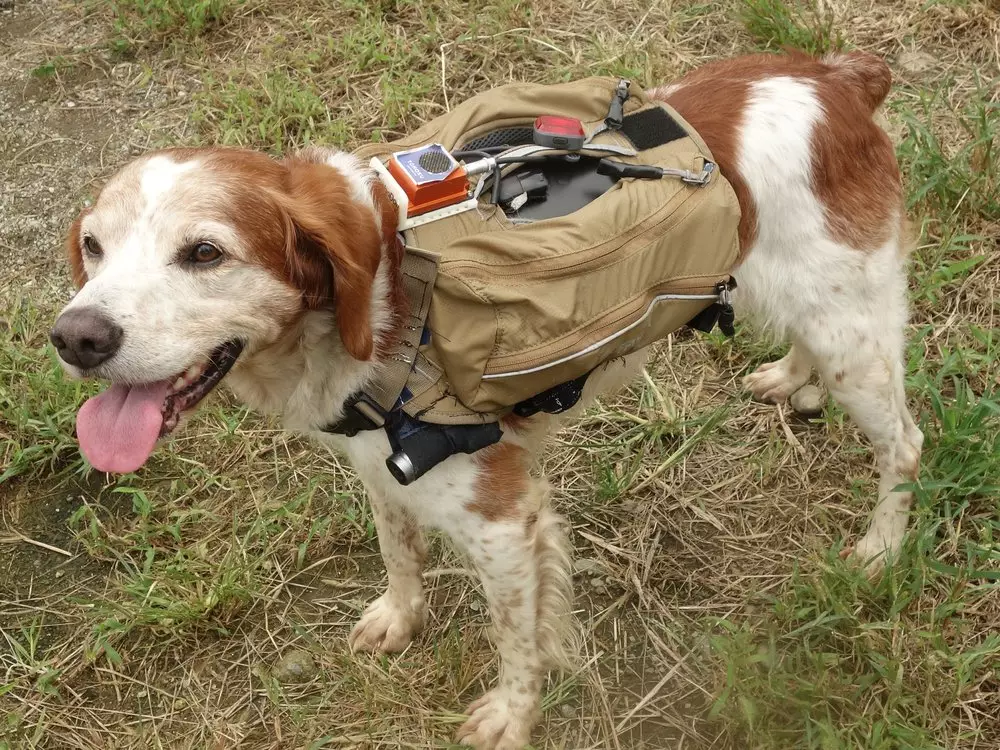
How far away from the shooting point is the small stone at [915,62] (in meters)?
4.36

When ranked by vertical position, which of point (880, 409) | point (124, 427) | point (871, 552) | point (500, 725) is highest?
point (124, 427)

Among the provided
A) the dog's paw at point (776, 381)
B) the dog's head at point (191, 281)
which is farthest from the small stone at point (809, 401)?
the dog's head at point (191, 281)

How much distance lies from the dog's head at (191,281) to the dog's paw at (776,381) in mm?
1889

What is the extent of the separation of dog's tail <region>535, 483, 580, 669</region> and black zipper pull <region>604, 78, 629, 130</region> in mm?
944

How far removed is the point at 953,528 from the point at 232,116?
3.55 metres

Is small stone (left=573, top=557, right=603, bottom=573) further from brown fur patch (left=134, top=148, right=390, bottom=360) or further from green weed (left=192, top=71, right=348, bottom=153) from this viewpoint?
green weed (left=192, top=71, right=348, bottom=153)

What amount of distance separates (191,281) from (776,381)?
2258 millimetres

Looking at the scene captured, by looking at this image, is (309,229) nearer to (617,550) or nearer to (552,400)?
(552,400)

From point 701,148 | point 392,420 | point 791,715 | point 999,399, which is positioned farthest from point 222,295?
point 999,399

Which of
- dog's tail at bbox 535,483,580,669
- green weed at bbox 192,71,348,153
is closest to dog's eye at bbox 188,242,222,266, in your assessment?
dog's tail at bbox 535,483,580,669

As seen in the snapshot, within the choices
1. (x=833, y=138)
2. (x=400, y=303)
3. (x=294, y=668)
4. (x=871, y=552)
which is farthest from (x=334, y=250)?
(x=871, y=552)

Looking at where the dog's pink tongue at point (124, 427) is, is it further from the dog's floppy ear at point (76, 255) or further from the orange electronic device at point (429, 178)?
the orange electronic device at point (429, 178)

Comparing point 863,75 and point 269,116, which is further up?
point 863,75

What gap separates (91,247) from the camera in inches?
80.7
